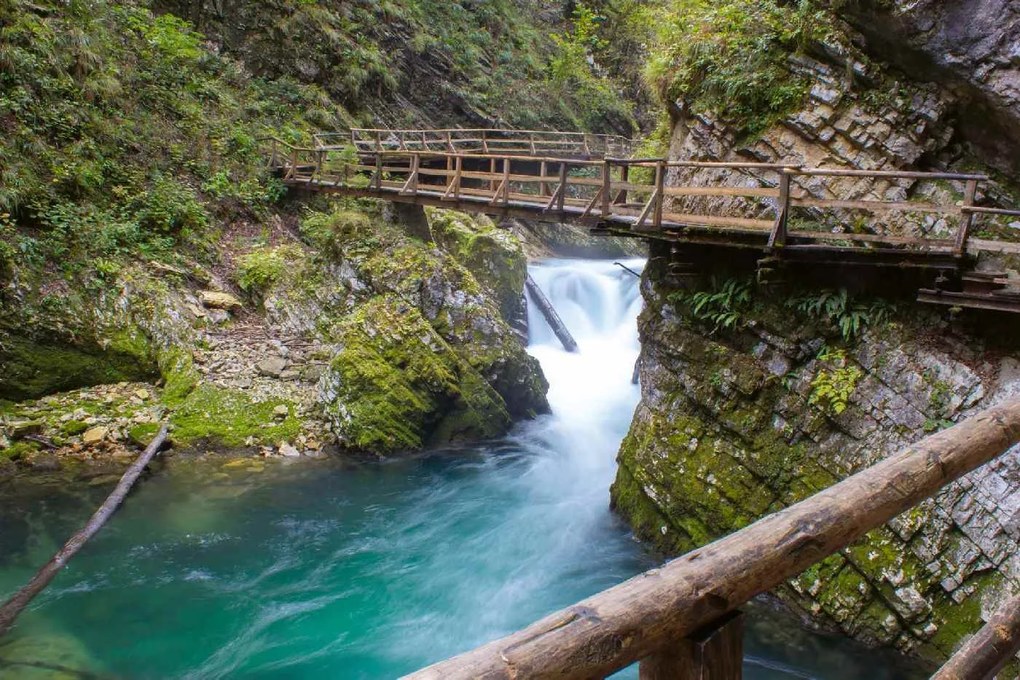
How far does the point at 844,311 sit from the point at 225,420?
31.9 ft

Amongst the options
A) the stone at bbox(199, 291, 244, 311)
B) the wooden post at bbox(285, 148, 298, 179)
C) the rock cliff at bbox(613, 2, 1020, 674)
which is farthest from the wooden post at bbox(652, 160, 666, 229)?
the wooden post at bbox(285, 148, 298, 179)

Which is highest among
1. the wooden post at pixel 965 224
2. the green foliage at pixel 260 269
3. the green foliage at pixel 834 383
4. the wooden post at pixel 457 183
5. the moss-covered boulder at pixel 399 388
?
the green foliage at pixel 260 269

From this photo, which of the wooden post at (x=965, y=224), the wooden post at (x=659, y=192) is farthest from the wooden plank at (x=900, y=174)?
the wooden post at (x=659, y=192)

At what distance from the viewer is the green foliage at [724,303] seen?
8352 millimetres

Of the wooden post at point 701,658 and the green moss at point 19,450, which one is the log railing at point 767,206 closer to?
the wooden post at point 701,658

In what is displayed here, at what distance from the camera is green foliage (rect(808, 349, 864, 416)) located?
285 inches

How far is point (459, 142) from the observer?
69.8ft

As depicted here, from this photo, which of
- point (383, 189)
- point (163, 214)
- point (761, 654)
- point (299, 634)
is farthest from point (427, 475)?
point (163, 214)

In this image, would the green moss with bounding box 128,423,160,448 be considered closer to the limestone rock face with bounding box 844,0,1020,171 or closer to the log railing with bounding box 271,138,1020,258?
the log railing with bounding box 271,138,1020,258

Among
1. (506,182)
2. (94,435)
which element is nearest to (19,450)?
(94,435)

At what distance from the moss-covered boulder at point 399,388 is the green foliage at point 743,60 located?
6.34 metres

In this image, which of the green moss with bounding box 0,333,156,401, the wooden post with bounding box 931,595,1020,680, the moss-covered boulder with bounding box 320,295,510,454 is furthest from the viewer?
the moss-covered boulder with bounding box 320,295,510,454

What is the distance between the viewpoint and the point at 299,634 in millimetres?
7188

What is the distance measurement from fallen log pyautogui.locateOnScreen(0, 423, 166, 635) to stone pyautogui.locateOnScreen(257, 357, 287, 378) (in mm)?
1991
